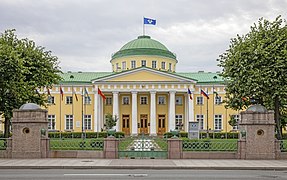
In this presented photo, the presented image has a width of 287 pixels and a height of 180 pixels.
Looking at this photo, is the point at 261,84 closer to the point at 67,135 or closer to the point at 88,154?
the point at 88,154

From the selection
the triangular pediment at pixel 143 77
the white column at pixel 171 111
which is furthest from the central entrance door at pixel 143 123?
the triangular pediment at pixel 143 77

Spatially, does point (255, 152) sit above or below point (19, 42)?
below

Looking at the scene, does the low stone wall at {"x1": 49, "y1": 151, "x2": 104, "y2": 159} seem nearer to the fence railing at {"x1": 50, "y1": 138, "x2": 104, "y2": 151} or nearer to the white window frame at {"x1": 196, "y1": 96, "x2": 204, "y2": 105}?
the fence railing at {"x1": 50, "y1": 138, "x2": 104, "y2": 151}

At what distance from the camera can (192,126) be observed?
4397 centimetres

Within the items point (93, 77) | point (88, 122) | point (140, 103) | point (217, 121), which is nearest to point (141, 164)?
point (140, 103)

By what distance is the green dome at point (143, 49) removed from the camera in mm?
69688

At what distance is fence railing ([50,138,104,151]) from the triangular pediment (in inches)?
1505

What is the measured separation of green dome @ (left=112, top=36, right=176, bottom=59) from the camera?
229 feet

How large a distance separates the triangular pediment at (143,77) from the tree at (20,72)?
24.6m

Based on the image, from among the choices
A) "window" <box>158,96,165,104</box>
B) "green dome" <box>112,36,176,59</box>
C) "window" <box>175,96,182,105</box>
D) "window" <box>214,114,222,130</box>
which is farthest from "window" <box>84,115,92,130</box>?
"window" <box>214,114,222,130</box>

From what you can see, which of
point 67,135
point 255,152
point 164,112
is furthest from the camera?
point 164,112

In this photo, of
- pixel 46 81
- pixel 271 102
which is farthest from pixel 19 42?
pixel 271 102

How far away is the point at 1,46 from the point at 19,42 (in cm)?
Answer: 590

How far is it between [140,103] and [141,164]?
153 feet
